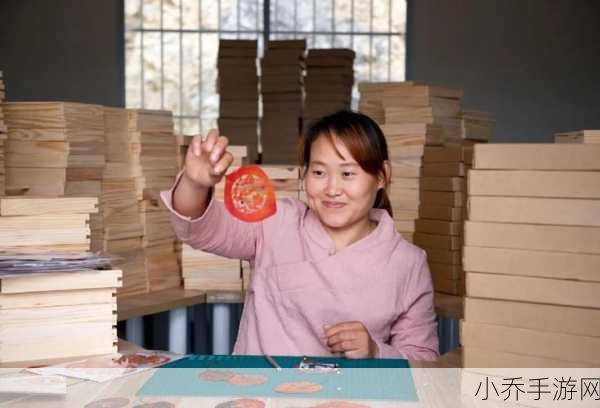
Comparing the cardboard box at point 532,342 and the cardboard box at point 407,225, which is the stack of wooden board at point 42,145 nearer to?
the cardboard box at point 407,225

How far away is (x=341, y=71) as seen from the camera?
310 inches

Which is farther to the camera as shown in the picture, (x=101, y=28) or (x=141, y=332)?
(x=101, y=28)

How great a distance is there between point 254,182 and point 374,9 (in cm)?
848

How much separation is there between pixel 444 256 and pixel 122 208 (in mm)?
1830

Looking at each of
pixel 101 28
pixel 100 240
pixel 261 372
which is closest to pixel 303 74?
pixel 101 28

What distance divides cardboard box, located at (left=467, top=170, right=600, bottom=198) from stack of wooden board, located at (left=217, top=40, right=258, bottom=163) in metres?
5.79

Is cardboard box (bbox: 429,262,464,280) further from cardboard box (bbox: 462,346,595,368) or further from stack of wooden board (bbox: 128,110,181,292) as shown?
cardboard box (bbox: 462,346,595,368)

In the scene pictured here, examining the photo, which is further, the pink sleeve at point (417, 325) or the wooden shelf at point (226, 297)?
the wooden shelf at point (226, 297)

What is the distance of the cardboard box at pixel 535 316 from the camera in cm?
179

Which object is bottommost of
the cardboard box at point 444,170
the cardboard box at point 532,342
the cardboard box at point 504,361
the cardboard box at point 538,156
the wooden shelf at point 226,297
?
the wooden shelf at point 226,297

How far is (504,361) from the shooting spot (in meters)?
1.88

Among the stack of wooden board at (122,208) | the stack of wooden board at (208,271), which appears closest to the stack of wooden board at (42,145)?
the stack of wooden board at (122,208)

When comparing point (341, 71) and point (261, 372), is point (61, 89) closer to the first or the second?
point (341, 71)

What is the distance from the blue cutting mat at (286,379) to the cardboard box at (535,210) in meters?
0.46
